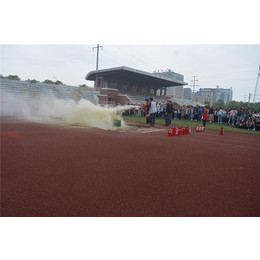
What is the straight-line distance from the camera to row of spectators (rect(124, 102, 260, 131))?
19.6 metres

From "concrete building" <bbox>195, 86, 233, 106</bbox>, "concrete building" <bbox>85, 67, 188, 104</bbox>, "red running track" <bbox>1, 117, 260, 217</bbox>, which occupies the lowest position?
"red running track" <bbox>1, 117, 260, 217</bbox>

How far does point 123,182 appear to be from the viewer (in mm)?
4684

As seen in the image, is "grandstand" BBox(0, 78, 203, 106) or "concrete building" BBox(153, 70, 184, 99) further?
"concrete building" BBox(153, 70, 184, 99)

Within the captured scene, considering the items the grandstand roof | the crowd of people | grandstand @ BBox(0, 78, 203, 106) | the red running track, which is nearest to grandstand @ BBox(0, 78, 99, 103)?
grandstand @ BBox(0, 78, 203, 106)

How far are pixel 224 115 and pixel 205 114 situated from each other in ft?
25.4

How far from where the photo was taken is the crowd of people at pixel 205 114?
16.1 m

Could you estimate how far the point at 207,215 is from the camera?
11.6ft

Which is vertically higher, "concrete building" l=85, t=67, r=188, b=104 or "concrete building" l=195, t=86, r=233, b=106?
"concrete building" l=195, t=86, r=233, b=106

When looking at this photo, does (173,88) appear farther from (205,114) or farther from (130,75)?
(205,114)

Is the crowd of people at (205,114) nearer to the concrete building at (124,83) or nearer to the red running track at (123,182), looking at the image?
the red running track at (123,182)

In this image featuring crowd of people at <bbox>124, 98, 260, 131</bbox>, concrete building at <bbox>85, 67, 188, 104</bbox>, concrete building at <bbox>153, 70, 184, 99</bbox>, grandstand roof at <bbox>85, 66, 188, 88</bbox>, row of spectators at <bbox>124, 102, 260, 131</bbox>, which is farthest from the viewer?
concrete building at <bbox>153, 70, 184, 99</bbox>

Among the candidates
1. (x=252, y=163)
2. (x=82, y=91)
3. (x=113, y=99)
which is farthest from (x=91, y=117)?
(x=113, y=99)

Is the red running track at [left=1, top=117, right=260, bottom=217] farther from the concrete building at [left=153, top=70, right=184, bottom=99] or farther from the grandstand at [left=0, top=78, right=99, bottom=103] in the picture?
the concrete building at [left=153, top=70, right=184, bottom=99]

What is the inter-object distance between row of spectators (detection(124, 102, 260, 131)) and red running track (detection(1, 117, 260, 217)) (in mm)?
11441
